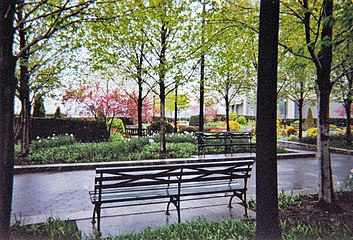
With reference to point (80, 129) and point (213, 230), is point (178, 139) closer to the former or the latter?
point (80, 129)

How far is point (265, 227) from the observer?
11.2ft

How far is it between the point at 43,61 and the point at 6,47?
804cm

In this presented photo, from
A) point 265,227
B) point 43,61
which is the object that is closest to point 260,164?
point 265,227

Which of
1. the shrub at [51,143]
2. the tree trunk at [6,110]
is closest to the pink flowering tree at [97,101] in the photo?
the shrub at [51,143]

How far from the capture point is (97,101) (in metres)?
18.3

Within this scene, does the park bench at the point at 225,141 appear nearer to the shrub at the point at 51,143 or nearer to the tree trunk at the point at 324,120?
the shrub at the point at 51,143

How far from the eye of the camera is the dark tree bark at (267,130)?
3447 millimetres

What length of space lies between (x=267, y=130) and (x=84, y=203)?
14.3 ft

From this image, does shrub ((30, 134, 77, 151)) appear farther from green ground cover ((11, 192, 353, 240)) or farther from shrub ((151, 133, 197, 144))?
green ground cover ((11, 192, 353, 240))

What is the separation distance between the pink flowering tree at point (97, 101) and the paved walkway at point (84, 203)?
373 inches

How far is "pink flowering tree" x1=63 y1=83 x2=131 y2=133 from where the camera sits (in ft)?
59.4

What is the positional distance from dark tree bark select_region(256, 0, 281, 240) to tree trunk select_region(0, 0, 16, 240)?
3046 mm

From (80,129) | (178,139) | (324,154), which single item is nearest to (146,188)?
(324,154)

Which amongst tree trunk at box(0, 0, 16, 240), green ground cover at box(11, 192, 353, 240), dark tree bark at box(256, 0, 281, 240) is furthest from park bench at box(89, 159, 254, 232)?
dark tree bark at box(256, 0, 281, 240)
